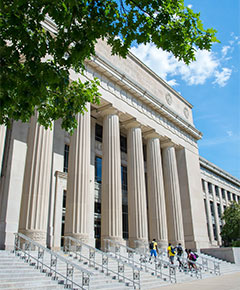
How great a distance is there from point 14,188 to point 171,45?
46.7 ft

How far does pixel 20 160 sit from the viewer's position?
18344mm

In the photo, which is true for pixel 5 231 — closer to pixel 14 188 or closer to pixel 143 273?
pixel 14 188

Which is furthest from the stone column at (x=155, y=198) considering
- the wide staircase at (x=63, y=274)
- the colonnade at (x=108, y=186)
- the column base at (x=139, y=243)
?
the wide staircase at (x=63, y=274)

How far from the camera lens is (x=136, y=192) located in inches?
892

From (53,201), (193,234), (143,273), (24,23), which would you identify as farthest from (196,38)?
(193,234)

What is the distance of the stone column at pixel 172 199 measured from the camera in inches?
1033

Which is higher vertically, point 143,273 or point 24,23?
point 24,23

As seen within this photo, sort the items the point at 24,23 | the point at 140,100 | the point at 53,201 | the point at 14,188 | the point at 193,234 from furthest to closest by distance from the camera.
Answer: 1. the point at 193,234
2. the point at 140,100
3. the point at 53,201
4. the point at 14,188
5. the point at 24,23

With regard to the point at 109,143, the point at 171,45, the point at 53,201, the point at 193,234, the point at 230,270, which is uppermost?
the point at 109,143

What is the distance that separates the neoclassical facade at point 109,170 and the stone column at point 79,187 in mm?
61

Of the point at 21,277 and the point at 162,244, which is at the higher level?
the point at 162,244

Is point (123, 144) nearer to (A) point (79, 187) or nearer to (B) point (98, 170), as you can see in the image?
(B) point (98, 170)

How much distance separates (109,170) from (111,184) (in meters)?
1.12

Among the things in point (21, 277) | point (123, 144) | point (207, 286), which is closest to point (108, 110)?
point (123, 144)
